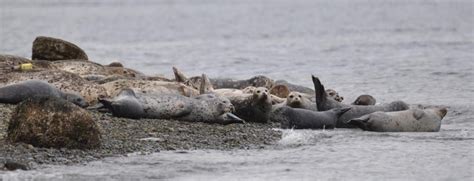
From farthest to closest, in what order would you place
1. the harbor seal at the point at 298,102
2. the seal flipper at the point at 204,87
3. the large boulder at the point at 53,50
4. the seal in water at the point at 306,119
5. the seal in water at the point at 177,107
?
1. the large boulder at the point at 53,50
2. the seal flipper at the point at 204,87
3. the harbor seal at the point at 298,102
4. the seal in water at the point at 306,119
5. the seal in water at the point at 177,107

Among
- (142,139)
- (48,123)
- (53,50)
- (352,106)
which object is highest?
(53,50)

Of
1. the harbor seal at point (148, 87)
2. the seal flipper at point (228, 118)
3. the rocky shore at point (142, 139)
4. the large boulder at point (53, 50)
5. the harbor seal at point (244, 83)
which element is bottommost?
the rocky shore at point (142, 139)

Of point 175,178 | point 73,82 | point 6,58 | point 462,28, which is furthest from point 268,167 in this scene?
point 462,28

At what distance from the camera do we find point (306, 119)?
36.9 feet

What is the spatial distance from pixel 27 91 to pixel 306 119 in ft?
9.50

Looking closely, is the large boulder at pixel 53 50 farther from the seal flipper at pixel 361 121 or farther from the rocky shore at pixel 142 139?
the seal flipper at pixel 361 121

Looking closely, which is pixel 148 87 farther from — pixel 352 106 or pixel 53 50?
pixel 53 50

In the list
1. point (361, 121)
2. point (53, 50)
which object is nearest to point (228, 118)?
point (361, 121)

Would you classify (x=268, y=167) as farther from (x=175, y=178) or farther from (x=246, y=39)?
(x=246, y=39)

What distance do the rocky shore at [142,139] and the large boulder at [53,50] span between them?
13.2 feet

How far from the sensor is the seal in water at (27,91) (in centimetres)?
1111

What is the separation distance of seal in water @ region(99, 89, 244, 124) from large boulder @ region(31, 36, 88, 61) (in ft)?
13.0

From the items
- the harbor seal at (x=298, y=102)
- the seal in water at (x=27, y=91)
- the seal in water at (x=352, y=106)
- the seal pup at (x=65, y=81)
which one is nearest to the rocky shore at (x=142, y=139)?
the seal in water at (x=27, y=91)

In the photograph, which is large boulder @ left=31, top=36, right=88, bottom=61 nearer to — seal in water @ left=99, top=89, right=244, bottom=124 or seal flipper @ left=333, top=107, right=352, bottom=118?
seal in water @ left=99, top=89, right=244, bottom=124
